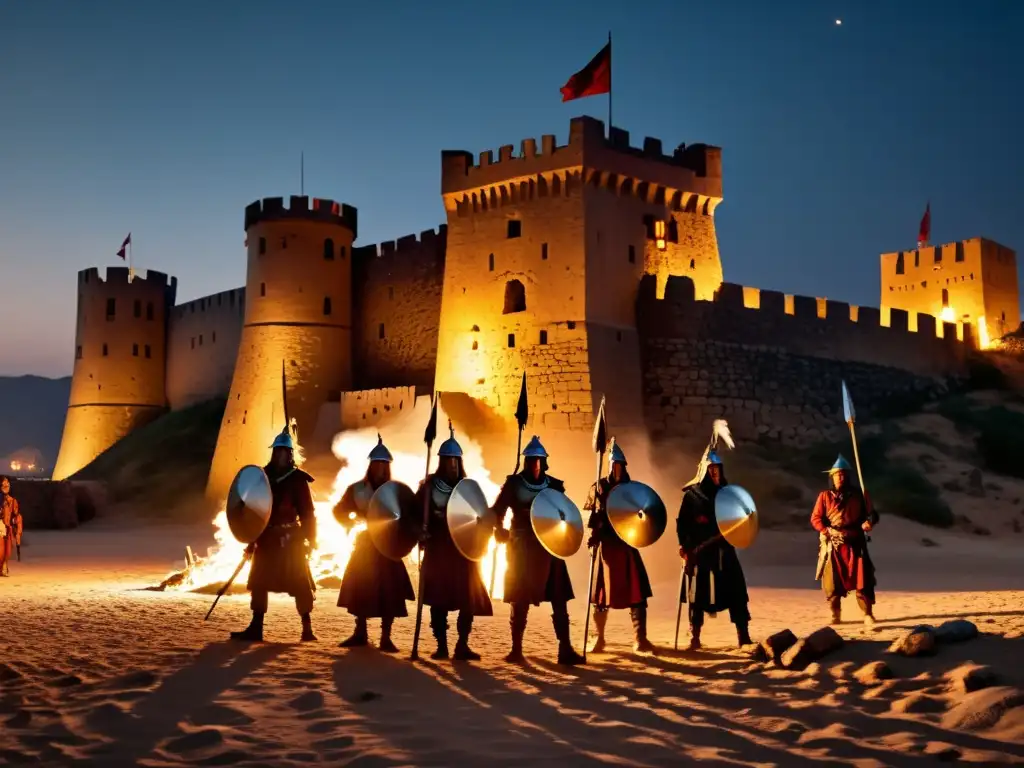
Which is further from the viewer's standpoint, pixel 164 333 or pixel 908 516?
pixel 164 333

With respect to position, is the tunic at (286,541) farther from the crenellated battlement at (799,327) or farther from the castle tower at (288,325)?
the castle tower at (288,325)

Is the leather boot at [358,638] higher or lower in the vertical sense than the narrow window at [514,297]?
lower

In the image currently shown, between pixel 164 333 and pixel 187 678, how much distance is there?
38330mm

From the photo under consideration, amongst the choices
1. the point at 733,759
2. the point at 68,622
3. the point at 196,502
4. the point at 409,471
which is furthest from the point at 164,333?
the point at 733,759

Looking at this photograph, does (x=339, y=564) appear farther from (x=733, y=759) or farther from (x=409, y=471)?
(x=733, y=759)

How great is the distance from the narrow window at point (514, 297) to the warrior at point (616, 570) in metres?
16.3

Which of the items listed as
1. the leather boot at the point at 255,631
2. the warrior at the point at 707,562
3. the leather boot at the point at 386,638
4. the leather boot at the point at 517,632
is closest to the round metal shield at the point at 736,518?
the warrior at the point at 707,562

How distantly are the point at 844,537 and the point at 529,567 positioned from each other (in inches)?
134

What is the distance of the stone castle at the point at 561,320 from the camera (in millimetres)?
23906

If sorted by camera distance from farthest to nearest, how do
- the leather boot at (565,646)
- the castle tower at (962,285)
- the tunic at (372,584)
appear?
1. the castle tower at (962,285)
2. the tunic at (372,584)
3. the leather boot at (565,646)

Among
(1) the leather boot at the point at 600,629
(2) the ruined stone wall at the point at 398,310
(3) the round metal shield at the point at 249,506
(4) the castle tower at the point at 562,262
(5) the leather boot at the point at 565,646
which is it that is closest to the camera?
(5) the leather boot at the point at 565,646

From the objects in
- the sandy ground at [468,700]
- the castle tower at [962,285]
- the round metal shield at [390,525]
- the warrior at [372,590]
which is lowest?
the sandy ground at [468,700]

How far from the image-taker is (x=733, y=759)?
4.98 m

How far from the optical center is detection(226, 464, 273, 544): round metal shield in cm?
825
